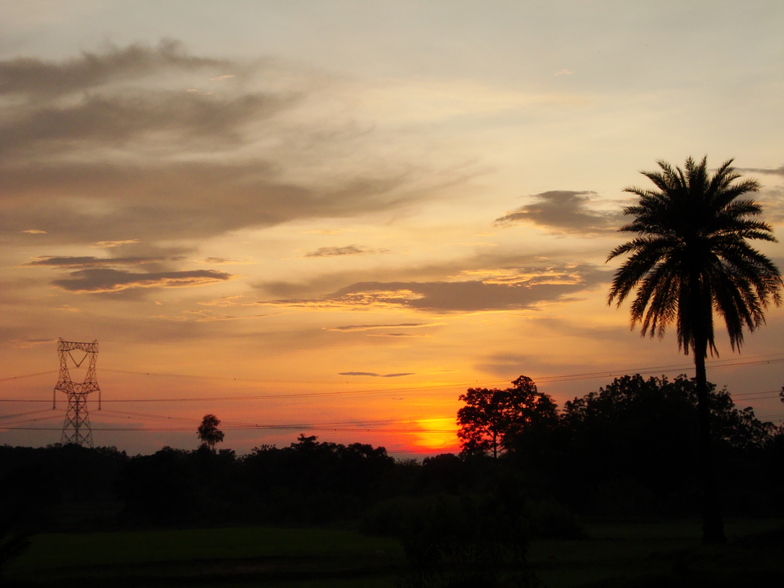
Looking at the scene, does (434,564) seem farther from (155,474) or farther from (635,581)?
(155,474)

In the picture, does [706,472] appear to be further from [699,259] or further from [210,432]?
[210,432]

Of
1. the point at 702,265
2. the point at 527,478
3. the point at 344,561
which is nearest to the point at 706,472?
the point at 702,265

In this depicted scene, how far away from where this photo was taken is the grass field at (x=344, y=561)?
19.0m

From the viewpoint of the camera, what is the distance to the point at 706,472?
31.4m

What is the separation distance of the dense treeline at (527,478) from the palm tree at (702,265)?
662 inches

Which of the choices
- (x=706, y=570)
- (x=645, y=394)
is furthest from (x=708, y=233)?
(x=645, y=394)

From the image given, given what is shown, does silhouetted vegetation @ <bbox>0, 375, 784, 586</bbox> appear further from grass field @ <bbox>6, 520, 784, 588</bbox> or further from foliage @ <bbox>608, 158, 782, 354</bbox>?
foliage @ <bbox>608, 158, 782, 354</bbox>

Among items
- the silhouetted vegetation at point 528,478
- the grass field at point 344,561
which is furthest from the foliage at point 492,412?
the grass field at point 344,561

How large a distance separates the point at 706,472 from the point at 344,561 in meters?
17.2

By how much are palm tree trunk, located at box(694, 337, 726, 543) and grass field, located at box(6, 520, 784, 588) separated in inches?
42.5

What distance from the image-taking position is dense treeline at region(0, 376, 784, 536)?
2505 inches

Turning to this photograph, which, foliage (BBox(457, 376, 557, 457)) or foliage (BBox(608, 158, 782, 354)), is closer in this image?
foliage (BBox(608, 158, 782, 354))

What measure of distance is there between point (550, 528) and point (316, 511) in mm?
39568

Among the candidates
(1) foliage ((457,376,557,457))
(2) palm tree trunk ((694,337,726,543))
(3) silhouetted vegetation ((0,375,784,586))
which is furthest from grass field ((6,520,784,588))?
(1) foliage ((457,376,557,457))
